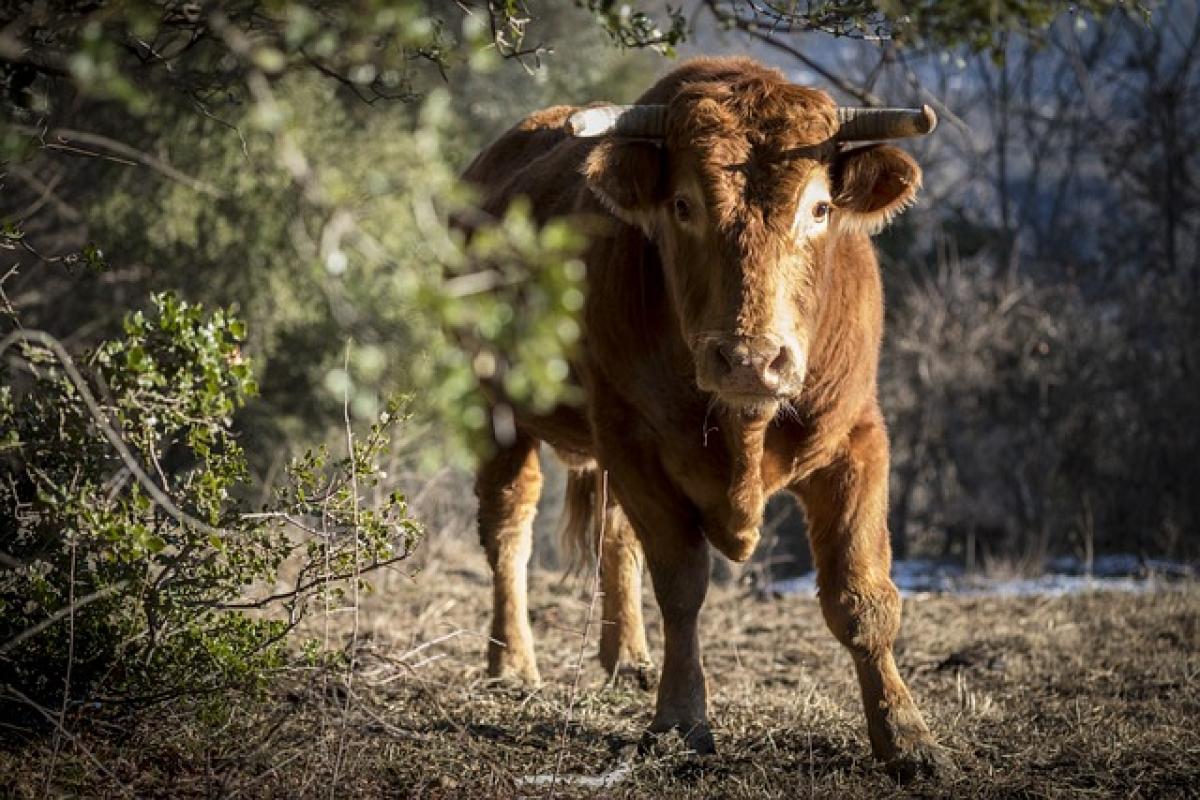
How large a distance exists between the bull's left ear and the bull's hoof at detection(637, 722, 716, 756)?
179 cm

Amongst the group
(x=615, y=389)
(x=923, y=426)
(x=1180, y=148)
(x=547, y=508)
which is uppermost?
(x=1180, y=148)

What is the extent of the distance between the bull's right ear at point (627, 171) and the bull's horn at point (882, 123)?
0.65 meters

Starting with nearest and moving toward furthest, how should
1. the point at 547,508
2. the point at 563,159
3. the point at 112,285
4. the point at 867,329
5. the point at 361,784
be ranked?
the point at 361,784
the point at 867,329
the point at 563,159
the point at 547,508
the point at 112,285

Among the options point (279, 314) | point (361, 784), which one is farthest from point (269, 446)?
point (361, 784)

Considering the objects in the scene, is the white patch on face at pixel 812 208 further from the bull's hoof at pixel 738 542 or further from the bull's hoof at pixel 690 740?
the bull's hoof at pixel 690 740

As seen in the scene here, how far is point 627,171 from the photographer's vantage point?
16.5ft

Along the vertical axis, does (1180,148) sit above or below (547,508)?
above

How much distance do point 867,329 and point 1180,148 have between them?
1704 centimetres

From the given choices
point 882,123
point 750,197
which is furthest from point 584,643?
point 882,123

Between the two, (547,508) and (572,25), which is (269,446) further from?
(572,25)

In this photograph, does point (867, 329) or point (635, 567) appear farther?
point (635, 567)

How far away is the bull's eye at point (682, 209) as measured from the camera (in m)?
4.87

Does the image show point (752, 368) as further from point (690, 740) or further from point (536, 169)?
point (536, 169)

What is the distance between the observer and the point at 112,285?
17.2 metres
